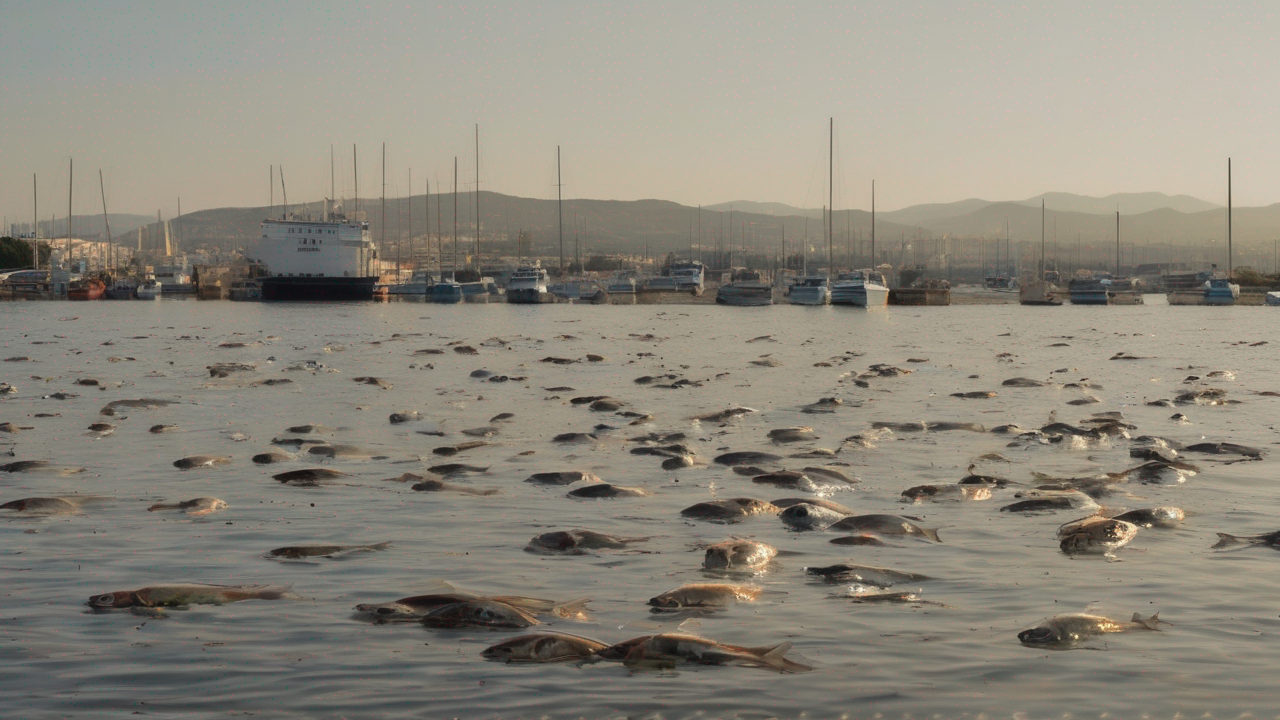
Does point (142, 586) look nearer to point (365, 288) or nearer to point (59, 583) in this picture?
point (59, 583)

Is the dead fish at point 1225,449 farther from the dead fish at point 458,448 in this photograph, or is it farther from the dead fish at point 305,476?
the dead fish at point 305,476

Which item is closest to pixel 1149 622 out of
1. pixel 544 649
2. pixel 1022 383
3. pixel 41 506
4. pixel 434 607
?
pixel 544 649

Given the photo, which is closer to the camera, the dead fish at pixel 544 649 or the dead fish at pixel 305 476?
the dead fish at pixel 544 649

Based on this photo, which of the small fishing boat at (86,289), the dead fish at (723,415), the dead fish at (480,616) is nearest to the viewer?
the dead fish at (480,616)

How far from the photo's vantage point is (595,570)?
36.8 ft

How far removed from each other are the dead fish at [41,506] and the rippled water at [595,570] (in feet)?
1.52

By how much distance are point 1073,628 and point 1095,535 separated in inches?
139

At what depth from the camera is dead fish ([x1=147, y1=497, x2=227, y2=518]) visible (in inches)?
553

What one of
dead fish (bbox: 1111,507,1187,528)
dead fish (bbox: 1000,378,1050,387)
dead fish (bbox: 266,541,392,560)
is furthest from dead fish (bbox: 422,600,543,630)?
dead fish (bbox: 1000,378,1050,387)

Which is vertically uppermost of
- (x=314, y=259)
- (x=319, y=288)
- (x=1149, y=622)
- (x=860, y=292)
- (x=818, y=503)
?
(x=314, y=259)

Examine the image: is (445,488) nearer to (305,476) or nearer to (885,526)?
(305,476)

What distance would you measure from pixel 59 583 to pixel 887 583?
277 inches

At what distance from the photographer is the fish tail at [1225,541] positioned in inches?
485

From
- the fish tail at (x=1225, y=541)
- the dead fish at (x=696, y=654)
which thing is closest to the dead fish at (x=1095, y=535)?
the fish tail at (x=1225, y=541)
